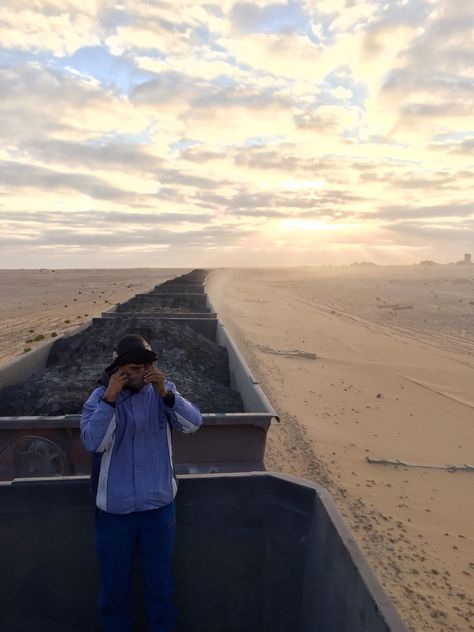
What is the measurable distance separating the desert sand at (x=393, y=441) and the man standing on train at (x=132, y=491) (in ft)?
7.68

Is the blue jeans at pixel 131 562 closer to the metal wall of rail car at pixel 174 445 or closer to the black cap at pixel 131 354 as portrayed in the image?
the black cap at pixel 131 354

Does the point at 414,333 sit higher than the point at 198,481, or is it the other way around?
the point at 198,481

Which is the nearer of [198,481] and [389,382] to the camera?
[198,481]

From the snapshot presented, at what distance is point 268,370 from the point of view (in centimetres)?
1170

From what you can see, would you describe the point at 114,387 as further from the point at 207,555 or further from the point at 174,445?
the point at 174,445

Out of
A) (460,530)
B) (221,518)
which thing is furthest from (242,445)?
(460,530)

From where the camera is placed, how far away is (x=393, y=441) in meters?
7.41

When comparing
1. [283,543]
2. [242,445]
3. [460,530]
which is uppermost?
[242,445]

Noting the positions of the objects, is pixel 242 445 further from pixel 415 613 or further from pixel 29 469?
pixel 415 613

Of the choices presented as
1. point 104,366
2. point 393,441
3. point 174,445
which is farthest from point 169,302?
point 174,445

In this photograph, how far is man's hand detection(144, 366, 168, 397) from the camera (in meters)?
2.70

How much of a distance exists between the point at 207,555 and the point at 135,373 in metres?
1.28

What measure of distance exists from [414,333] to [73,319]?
14377 millimetres

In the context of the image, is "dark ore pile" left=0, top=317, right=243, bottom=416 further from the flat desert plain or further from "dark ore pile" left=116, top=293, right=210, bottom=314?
"dark ore pile" left=116, top=293, right=210, bottom=314
